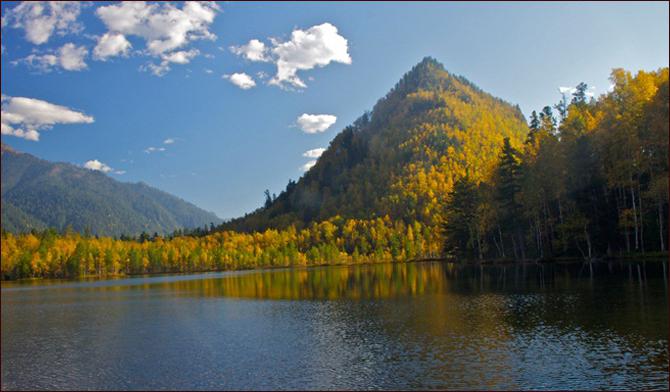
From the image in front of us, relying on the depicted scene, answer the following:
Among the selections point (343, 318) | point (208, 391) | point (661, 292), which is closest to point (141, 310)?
point (343, 318)

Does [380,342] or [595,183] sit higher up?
[595,183]

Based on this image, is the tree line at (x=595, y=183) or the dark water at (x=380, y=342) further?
the tree line at (x=595, y=183)

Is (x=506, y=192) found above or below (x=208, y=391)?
above

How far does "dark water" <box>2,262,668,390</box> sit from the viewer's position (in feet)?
90.5

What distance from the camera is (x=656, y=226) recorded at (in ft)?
260

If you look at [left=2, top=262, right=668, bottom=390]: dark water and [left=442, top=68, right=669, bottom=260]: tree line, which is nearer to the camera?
[left=2, top=262, right=668, bottom=390]: dark water

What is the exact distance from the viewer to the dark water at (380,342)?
90.5 feet

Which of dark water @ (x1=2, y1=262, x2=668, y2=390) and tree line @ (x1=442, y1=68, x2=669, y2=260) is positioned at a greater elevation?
tree line @ (x1=442, y1=68, x2=669, y2=260)

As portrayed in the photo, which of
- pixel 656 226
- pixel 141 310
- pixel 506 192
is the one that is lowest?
pixel 141 310

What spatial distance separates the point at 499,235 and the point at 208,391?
111829 mm

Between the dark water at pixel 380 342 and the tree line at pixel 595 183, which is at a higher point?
the tree line at pixel 595 183

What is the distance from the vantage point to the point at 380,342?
37.1 m

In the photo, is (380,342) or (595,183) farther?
(595,183)

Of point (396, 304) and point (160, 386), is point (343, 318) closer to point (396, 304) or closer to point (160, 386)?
point (396, 304)
